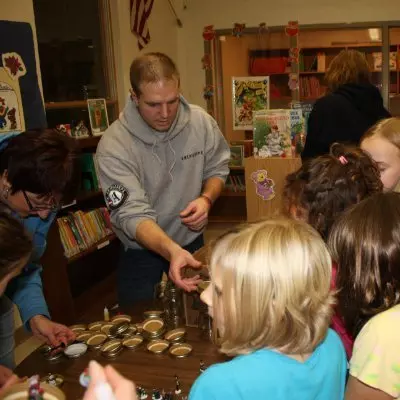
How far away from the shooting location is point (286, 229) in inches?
39.4

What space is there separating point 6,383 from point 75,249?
2483mm

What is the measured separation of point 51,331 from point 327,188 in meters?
1.02

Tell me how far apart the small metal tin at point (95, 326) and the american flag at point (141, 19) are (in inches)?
144

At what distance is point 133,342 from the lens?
5.17 ft

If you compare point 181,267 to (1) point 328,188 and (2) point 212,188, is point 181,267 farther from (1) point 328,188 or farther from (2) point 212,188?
(2) point 212,188

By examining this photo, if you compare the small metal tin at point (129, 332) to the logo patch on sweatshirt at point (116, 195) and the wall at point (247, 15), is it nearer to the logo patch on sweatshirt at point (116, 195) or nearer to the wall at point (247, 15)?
the logo patch on sweatshirt at point (116, 195)

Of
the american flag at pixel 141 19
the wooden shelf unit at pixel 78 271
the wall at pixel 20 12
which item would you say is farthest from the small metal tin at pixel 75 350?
the american flag at pixel 141 19

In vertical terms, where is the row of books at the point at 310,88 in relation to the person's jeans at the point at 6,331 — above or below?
above

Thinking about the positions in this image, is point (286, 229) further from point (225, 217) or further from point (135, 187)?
point (225, 217)

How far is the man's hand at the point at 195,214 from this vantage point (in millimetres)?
2127

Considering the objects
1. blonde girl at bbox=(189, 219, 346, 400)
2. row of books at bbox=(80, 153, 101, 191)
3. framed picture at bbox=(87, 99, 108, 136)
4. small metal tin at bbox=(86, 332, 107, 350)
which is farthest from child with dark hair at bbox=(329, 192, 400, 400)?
framed picture at bbox=(87, 99, 108, 136)

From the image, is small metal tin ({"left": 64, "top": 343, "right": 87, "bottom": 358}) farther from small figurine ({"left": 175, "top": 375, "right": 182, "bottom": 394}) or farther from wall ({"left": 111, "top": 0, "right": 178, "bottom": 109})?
wall ({"left": 111, "top": 0, "right": 178, "bottom": 109})

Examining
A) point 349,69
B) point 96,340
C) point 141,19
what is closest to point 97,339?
point 96,340

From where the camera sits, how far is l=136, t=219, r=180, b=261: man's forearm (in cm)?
186
